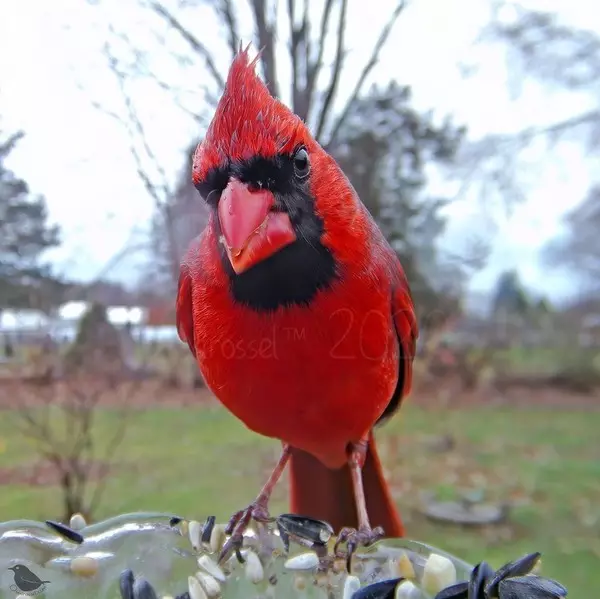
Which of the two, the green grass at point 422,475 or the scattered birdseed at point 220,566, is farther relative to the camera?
the green grass at point 422,475

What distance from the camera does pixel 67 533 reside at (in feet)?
2.96

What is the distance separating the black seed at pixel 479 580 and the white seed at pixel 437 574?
0.03 meters

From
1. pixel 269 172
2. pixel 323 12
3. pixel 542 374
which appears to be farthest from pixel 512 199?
pixel 269 172

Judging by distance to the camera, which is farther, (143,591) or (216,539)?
(216,539)

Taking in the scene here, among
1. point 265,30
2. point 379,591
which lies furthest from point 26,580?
point 265,30

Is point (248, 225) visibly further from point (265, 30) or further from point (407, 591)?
point (265, 30)

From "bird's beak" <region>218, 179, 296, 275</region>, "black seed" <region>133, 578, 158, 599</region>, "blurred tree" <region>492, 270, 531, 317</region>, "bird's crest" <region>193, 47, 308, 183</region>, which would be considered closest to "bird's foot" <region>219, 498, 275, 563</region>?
"black seed" <region>133, 578, 158, 599</region>

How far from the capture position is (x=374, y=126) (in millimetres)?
2025

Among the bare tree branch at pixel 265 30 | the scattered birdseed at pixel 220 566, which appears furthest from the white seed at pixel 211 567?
the bare tree branch at pixel 265 30

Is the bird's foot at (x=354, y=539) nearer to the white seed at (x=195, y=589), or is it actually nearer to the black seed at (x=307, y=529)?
the black seed at (x=307, y=529)

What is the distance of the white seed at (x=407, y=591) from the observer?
751mm

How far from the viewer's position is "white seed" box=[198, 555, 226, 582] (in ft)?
2.84

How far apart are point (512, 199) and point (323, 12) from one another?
140 cm

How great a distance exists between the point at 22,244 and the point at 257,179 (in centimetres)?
153
